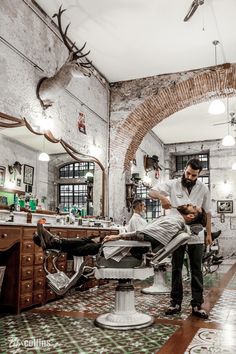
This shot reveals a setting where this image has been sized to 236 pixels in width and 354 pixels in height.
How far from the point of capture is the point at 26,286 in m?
3.57

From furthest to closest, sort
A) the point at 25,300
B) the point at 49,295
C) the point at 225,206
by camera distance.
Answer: the point at 225,206 → the point at 49,295 → the point at 25,300

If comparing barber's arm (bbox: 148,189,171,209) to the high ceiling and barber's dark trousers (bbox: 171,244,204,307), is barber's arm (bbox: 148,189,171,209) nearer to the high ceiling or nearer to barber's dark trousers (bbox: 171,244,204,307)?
barber's dark trousers (bbox: 171,244,204,307)

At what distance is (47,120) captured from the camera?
17.0 feet

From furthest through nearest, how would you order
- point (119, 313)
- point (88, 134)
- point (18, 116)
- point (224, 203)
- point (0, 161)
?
point (224, 203), point (88, 134), point (18, 116), point (0, 161), point (119, 313)

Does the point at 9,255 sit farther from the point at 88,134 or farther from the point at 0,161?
the point at 88,134

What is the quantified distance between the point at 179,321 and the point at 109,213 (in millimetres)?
4178

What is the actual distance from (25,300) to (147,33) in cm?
451

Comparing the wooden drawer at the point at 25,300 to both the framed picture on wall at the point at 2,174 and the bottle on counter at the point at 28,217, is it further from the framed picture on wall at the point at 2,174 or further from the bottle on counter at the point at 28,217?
the framed picture on wall at the point at 2,174

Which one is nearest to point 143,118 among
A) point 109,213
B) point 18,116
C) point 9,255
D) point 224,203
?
point 109,213

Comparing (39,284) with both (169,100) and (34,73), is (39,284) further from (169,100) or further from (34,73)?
A: (169,100)

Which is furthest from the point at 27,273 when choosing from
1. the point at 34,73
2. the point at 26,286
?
the point at 34,73

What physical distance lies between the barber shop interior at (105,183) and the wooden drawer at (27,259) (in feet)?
0.03

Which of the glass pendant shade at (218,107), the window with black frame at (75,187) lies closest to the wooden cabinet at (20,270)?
the window with black frame at (75,187)

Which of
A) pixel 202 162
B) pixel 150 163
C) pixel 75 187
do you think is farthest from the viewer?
pixel 202 162
